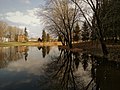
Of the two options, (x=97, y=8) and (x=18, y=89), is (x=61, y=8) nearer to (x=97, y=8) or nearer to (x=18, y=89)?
(x=97, y=8)

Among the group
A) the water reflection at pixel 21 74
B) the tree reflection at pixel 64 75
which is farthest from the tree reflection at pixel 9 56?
the tree reflection at pixel 64 75

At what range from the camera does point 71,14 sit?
54.8m

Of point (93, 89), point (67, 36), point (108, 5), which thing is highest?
point (108, 5)

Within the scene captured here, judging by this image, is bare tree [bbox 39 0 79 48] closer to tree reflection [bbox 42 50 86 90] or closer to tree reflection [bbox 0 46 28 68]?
tree reflection [bbox 0 46 28 68]

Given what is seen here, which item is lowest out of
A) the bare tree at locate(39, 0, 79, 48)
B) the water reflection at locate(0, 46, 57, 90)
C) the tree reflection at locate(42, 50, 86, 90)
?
the water reflection at locate(0, 46, 57, 90)

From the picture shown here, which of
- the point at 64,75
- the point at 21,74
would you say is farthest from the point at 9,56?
the point at 64,75

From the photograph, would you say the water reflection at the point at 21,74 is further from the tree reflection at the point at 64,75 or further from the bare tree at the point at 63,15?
the bare tree at the point at 63,15

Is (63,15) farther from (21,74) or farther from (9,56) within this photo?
(21,74)

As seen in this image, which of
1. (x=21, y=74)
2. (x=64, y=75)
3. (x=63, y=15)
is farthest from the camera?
(x=63, y=15)

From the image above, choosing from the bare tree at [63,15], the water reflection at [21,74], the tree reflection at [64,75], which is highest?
the bare tree at [63,15]

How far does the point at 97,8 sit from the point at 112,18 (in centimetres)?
441

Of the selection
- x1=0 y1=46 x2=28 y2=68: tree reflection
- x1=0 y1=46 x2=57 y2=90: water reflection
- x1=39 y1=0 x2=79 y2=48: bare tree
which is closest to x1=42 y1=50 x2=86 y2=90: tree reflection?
x1=0 y1=46 x2=57 y2=90: water reflection

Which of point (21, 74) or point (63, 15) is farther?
point (63, 15)

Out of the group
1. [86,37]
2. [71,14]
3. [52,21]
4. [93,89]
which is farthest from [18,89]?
[86,37]
